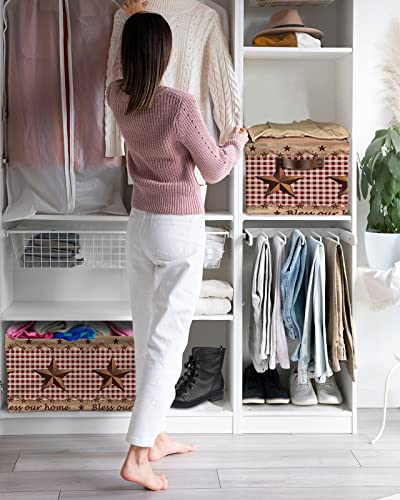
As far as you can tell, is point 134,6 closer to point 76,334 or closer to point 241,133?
point 241,133

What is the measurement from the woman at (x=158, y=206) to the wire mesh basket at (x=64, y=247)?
0.51 m

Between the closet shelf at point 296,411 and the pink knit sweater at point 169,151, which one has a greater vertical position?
the pink knit sweater at point 169,151

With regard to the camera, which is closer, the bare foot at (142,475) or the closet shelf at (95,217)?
the bare foot at (142,475)

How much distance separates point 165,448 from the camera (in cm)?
299

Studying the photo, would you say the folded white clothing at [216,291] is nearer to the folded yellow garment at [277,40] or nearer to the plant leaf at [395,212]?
the plant leaf at [395,212]

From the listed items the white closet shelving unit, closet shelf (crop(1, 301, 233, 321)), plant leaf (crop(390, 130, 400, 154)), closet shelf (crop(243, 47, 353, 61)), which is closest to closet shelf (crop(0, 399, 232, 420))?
the white closet shelving unit

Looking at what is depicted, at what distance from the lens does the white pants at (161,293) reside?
2.70 meters

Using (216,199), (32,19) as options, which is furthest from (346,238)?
(32,19)

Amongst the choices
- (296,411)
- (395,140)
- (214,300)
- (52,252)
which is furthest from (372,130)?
(52,252)

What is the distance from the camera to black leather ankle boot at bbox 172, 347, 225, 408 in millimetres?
3291

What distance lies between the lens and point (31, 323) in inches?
131

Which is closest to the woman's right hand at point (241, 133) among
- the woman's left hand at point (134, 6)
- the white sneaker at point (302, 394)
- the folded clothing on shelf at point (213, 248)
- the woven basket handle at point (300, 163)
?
the woven basket handle at point (300, 163)

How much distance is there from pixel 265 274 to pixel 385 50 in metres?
1.20

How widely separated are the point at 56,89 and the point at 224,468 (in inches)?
63.4
